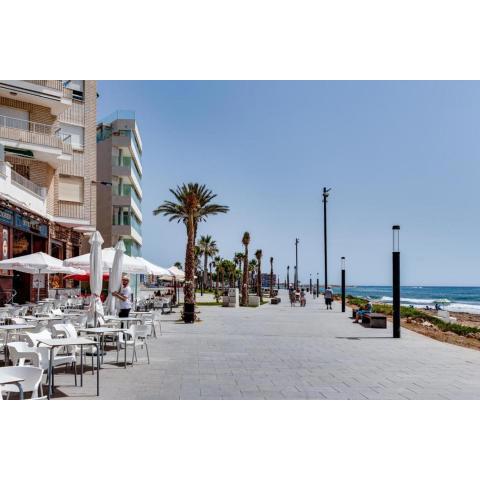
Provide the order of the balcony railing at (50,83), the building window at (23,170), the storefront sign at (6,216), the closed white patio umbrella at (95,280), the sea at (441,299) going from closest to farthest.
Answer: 1. the closed white patio umbrella at (95,280)
2. the storefront sign at (6,216)
3. the balcony railing at (50,83)
4. the building window at (23,170)
5. the sea at (441,299)

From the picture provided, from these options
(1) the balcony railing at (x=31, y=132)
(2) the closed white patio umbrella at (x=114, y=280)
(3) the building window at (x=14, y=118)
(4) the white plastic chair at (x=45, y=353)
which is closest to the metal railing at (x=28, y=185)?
(1) the balcony railing at (x=31, y=132)

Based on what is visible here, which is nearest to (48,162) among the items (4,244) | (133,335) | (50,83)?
(50,83)

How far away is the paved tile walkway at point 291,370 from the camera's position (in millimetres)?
8156

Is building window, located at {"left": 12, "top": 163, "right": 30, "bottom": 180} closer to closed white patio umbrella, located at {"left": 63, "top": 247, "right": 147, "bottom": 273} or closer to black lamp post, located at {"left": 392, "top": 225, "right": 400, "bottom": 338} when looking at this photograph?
closed white patio umbrella, located at {"left": 63, "top": 247, "right": 147, "bottom": 273}

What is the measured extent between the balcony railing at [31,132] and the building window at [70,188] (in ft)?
13.7

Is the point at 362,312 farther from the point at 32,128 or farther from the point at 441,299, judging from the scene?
the point at 441,299

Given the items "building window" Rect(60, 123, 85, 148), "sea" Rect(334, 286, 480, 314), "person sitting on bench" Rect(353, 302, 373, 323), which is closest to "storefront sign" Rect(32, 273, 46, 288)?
"building window" Rect(60, 123, 85, 148)

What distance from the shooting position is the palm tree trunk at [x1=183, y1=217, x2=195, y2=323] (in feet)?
70.0

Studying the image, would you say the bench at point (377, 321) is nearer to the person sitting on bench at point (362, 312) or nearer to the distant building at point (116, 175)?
the person sitting on bench at point (362, 312)

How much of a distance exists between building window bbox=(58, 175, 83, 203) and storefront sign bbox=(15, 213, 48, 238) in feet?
15.6
